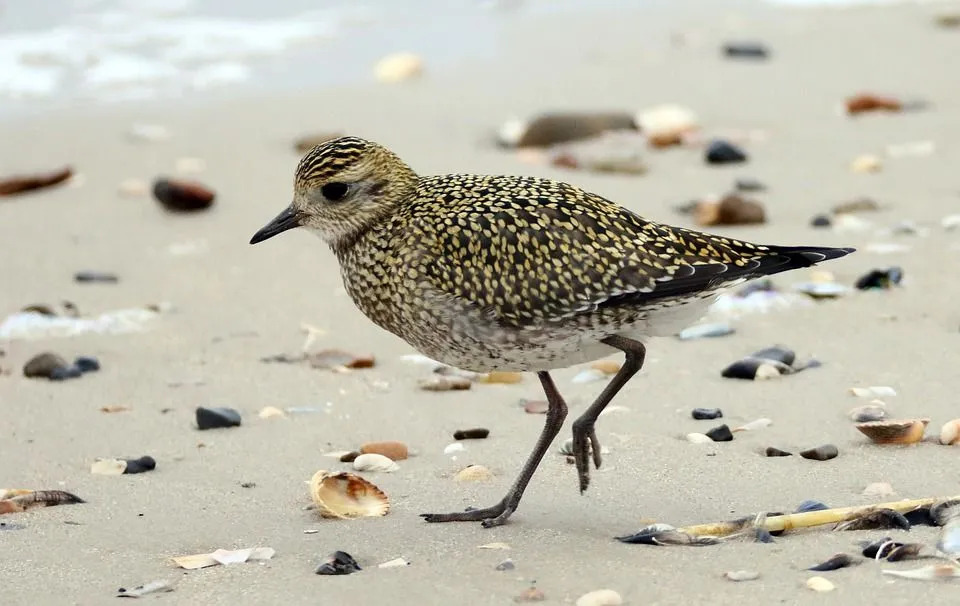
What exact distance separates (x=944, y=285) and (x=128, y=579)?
15.1 feet

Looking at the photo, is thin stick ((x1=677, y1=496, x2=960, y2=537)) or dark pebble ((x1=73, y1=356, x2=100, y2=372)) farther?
dark pebble ((x1=73, y1=356, x2=100, y2=372))

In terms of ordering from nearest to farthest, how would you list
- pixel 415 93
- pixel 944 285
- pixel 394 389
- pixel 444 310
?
1. pixel 444 310
2. pixel 394 389
3. pixel 944 285
4. pixel 415 93

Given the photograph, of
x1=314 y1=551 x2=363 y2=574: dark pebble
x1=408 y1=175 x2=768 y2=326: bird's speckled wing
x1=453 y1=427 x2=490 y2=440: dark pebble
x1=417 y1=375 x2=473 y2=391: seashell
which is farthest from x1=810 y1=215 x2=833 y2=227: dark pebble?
x1=314 y1=551 x2=363 y2=574: dark pebble

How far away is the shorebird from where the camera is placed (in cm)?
523

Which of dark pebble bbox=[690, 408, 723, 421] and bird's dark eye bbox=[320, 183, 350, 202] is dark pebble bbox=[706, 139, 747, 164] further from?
bird's dark eye bbox=[320, 183, 350, 202]

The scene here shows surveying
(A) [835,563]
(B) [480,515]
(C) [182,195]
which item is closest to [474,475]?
(B) [480,515]

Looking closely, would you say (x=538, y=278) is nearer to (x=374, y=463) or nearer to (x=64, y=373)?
(x=374, y=463)

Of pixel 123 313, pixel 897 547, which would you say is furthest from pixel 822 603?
pixel 123 313

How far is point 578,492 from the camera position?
A: 569cm

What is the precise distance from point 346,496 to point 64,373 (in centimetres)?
223

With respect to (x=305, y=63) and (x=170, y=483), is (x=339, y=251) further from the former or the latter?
(x=305, y=63)

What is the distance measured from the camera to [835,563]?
4633 mm

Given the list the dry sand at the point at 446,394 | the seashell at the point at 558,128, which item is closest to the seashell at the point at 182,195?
the dry sand at the point at 446,394

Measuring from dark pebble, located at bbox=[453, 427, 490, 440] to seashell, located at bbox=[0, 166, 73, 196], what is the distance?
4.53 meters
